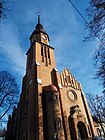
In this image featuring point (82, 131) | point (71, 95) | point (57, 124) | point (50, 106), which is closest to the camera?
point (57, 124)

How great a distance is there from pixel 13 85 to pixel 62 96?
27.4 feet

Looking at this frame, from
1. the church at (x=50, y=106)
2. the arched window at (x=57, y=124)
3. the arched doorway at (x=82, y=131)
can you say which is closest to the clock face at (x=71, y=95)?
the church at (x=50, y=106)

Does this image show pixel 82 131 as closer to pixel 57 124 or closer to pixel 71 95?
pixel 57 124

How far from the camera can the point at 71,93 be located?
2302 cm

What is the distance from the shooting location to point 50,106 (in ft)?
57.1

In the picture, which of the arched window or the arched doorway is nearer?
the arched window

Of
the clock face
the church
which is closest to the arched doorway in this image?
the church

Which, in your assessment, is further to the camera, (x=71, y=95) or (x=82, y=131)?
(x=71, y=95)

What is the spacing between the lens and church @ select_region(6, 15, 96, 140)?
16.0 metres

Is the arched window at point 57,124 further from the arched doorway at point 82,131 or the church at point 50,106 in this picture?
the arched doorway at point 82,131

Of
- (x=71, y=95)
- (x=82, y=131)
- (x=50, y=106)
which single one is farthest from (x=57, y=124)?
(x=71, y=95)

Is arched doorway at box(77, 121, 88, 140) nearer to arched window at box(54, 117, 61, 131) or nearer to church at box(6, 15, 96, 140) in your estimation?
church at box(6, 15, 96, 140)

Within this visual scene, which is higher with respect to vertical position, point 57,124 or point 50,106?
point 50,106

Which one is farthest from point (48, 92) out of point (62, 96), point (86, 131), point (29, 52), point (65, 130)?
point (29, 52)
